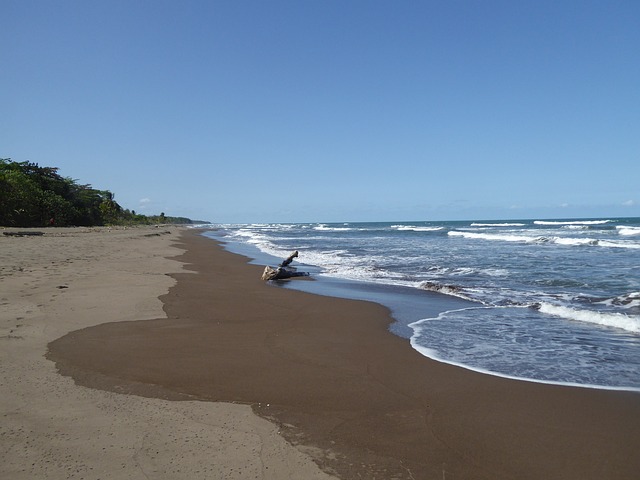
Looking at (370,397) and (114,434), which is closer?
(114,434)

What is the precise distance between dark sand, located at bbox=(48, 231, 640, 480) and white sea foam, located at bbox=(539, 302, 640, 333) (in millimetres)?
3362

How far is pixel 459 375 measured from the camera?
4691 millimetres

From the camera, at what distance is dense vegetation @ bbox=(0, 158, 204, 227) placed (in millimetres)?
34375

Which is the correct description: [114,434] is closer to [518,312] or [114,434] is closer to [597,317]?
[518,312]

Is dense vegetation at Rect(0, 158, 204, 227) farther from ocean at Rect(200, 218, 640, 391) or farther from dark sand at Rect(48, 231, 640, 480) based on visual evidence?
dark sand at Rect(48, 231, 640, 480)

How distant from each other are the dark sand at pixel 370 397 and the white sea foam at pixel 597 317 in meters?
3.36

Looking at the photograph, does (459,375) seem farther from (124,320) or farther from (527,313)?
(124,320)

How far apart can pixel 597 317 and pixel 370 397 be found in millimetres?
5613

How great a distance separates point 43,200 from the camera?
38688 mm

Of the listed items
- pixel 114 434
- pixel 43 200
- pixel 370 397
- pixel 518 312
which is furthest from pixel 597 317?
pixel 43 200

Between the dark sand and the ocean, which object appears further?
the ocean

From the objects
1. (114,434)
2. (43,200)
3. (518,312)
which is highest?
(43,200)

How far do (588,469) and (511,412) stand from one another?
2.91 ft

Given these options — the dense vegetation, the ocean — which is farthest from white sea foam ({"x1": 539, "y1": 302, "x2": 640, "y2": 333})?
the dense vegetation
